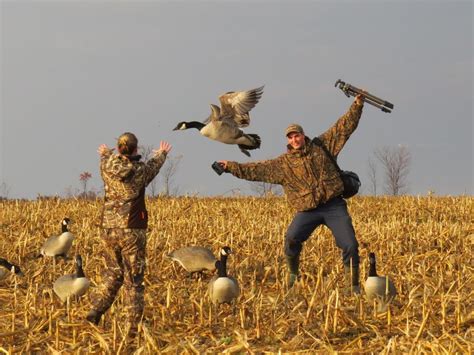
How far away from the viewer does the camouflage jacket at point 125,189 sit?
26.0ft

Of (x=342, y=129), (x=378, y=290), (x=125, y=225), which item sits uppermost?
(x=342, y=129)

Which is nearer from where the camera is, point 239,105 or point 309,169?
point 309,169

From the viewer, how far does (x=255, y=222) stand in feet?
57.4

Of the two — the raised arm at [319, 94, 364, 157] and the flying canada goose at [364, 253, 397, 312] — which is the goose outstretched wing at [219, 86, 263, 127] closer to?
the raised arm at [319, 94, 364, 157]

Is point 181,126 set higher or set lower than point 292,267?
higher

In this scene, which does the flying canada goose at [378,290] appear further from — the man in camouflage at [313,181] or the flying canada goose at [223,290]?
the flying canada goose at [223,290]

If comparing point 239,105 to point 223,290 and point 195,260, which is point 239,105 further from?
point 223,290

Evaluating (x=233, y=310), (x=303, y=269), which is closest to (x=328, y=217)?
(x=303, y=269)

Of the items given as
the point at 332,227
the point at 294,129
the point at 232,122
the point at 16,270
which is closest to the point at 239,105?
the point at 232,122

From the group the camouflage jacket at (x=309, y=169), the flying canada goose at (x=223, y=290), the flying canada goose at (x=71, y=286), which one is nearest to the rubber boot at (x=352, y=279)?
the camouflage jacket at (x=309, y=169)

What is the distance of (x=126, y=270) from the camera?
7.97m

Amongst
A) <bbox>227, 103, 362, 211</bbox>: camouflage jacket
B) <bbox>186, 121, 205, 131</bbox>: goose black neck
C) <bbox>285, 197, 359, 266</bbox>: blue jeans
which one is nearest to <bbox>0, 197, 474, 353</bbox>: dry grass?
<bbox>285, 197, 359, 266</bbox>: blue jeans

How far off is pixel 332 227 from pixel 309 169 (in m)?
0.90

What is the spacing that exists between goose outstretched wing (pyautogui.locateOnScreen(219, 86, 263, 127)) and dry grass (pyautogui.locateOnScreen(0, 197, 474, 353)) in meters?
2.42
